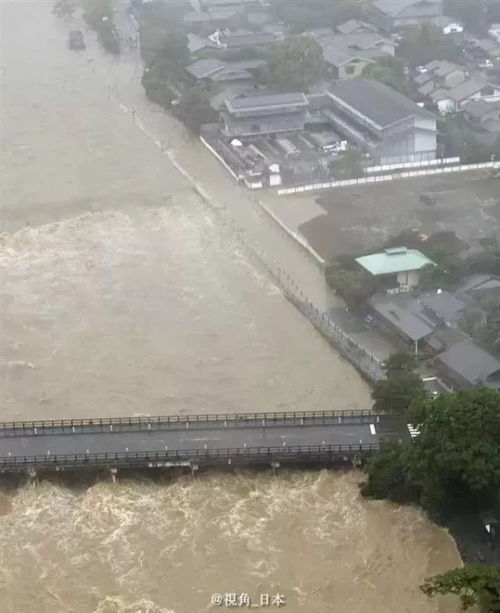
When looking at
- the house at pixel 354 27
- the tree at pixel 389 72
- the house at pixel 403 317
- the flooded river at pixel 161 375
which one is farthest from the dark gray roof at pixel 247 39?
the house at pixel 403 317

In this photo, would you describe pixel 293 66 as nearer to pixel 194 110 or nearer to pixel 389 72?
pixel 389 72

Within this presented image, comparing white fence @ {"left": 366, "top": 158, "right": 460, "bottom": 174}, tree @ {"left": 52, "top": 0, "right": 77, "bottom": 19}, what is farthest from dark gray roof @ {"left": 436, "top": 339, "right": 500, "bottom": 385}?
tree @ {"left": 52, "top": 0, "right": 77, "bottom": 19}

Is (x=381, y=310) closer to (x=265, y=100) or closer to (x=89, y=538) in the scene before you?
(x=89, y=538)

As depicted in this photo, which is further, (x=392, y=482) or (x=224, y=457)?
(x=224, y=457)

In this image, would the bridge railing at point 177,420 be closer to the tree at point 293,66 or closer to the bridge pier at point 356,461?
the bridge pier at point 356,461

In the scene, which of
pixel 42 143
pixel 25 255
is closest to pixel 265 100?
pixel 42 143

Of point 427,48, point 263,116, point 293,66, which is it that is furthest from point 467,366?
point 427,48
